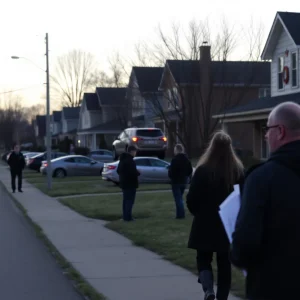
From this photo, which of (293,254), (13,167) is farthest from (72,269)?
(13,167)

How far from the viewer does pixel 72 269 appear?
9953 millimetres

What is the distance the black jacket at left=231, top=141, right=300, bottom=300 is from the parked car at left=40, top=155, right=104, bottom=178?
33782 millimetres

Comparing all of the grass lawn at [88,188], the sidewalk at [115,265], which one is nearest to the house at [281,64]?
the grass lawn at [88,188]

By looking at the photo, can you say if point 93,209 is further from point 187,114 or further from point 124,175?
point 187,114

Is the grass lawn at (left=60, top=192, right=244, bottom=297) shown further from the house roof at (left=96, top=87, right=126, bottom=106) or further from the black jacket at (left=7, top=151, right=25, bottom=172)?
the house roof at (left=96, top=87, right=126, bottom=106)

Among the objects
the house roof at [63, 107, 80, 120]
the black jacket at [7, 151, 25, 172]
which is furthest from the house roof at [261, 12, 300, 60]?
the house roof at [63, 107, 80, 120]

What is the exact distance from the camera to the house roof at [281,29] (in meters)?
27.4

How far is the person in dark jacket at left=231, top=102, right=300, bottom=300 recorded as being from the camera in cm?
367

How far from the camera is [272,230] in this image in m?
3.72

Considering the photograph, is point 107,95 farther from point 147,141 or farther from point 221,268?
point 221,268

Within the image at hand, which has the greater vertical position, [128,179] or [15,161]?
[128,179]

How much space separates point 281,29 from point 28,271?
21206mm

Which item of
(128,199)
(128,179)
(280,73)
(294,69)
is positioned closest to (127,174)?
(128,179)

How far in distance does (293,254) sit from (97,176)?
34.3 meters
